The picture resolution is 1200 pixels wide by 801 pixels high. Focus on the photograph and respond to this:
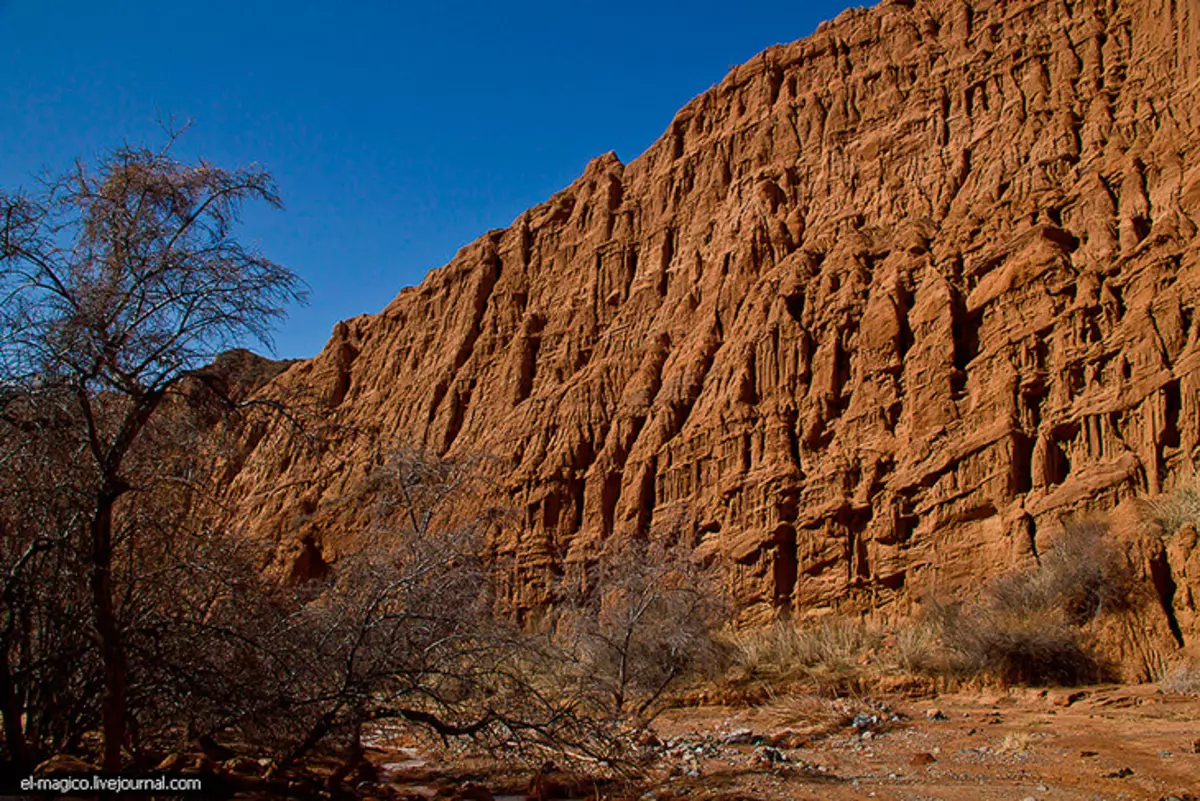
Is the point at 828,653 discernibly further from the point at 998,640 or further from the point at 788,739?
the point at 788,739

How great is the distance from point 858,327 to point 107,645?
26.2 m

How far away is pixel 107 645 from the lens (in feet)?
19.5

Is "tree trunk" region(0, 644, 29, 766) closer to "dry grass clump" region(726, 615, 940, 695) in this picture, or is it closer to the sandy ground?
the sandy ground

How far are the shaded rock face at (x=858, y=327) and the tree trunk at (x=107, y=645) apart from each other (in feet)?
26.5

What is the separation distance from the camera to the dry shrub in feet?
54.2

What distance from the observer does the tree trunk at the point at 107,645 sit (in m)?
5.94

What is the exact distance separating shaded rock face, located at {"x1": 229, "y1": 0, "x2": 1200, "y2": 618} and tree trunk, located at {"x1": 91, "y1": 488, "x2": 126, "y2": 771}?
318 inches

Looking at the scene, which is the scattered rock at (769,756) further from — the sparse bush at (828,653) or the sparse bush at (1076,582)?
the sparse bush at (1076,582)

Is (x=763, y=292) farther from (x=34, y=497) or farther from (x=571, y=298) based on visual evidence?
(x=34, y=497)

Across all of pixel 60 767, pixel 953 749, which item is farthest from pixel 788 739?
pixel 60 767

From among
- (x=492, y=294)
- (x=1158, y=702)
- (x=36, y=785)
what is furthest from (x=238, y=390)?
(x=492, y=294)

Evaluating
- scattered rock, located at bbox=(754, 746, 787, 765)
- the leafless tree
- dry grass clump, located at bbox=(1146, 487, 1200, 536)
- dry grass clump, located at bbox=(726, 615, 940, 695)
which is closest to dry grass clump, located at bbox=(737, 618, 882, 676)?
dry grass clump, located at bbox=(726, 615, 940, 695)

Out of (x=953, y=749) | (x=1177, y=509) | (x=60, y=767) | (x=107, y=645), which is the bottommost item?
(x=953, y=749)

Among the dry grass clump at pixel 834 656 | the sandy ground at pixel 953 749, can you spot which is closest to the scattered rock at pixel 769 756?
the sandy ground at pixel 953 749
